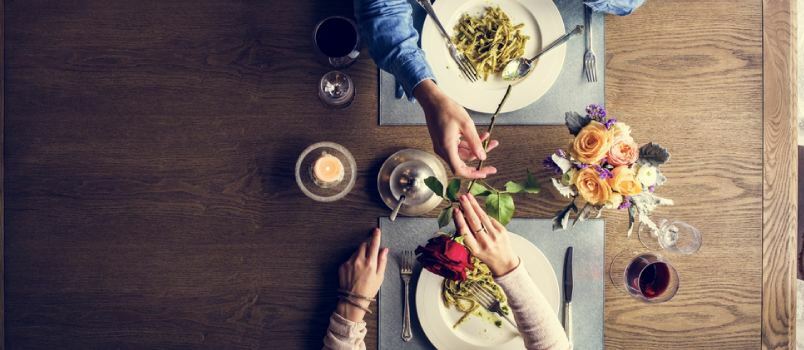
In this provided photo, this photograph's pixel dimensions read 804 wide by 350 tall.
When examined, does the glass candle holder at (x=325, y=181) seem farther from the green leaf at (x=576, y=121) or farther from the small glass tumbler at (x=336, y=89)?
the green leaf at (x=576, y=121)

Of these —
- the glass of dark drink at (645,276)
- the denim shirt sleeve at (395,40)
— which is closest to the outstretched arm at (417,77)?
the denim shirt sleeve at (395,40)

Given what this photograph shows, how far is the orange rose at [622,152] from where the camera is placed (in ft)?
3.41

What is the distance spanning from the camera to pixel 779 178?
4.06 ft

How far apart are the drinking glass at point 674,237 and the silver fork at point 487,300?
1.15 feet

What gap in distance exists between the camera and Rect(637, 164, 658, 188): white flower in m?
1.07

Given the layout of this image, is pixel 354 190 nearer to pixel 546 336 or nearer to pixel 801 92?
pixel 546 336

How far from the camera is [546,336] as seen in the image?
1.13 metres

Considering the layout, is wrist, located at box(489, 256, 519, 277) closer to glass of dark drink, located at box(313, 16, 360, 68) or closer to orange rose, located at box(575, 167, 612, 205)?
orange rose, located at box(575, 167, 612, 205)

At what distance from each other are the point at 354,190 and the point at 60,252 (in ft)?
2.27

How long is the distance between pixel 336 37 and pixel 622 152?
24.5 inches

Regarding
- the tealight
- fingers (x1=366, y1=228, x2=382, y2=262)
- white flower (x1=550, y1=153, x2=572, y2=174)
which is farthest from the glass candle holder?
white flower (x1=550, y1=153, x2=572, y2=174)

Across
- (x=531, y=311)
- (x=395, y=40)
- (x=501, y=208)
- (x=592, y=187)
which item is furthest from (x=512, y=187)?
(x=395, y=40)

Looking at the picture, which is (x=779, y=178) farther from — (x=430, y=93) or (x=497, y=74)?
(x=430, y=93)

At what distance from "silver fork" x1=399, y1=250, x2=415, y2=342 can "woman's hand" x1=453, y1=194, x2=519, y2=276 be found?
0.53 ft
